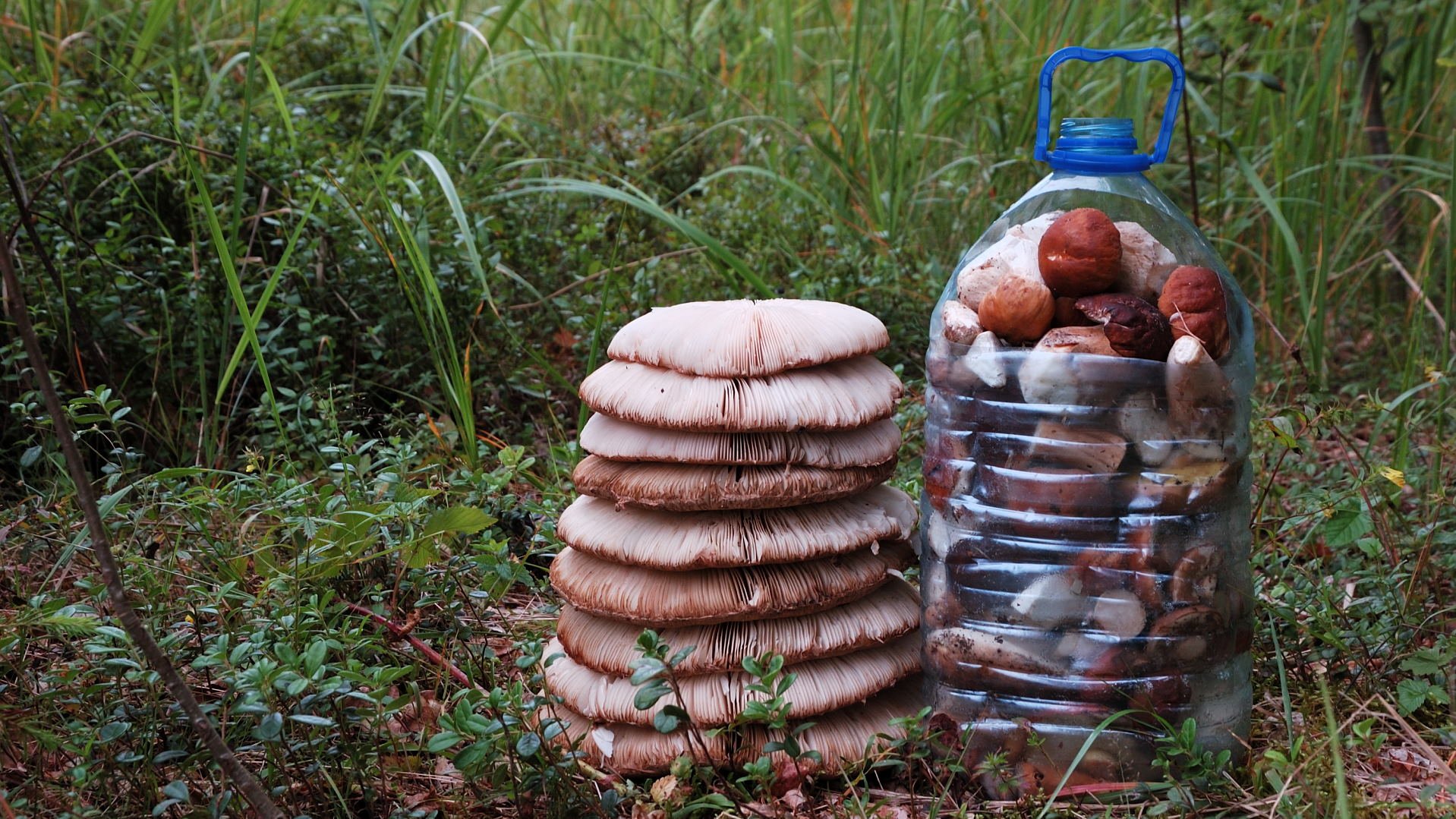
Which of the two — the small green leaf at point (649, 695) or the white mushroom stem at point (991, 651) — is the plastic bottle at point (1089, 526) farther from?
the small green leaf at point (649, 695)

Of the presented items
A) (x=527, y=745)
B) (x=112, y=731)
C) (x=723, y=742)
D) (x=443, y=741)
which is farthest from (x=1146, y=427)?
(x=112, y=731)

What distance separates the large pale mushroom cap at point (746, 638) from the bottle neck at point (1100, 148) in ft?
2.87

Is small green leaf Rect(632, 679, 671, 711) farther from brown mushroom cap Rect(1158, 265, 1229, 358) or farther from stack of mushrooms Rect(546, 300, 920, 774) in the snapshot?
brown mushroom cap Rect(1158, 265, 1229, 358)

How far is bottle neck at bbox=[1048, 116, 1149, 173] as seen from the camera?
2014mm

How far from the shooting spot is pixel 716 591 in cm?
198

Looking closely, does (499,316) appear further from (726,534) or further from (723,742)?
(723,742)

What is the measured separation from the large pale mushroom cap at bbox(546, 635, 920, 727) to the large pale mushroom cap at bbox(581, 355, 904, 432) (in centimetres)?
44

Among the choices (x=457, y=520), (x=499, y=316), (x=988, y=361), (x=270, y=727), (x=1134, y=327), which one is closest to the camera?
(x=270, y=727)

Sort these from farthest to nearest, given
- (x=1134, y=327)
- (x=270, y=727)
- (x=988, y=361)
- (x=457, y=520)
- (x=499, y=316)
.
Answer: (x=499, y=316) < (x=457, y=520) < (x=988, y=361) < (x=1134, y=327) < (x=270, y=727)

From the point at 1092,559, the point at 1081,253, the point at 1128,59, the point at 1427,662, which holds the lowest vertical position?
the point at 1427,662

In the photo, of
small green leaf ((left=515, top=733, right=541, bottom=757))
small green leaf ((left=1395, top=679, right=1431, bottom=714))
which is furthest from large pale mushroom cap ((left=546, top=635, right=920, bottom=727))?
small green leaf ((left=1395, top=679, right=1431, bottom=714))

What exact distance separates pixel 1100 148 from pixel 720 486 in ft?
2.93

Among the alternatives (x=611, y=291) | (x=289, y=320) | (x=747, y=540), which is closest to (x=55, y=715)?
(x=747, y=540)

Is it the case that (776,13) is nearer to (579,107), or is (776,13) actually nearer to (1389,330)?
(579,107)
